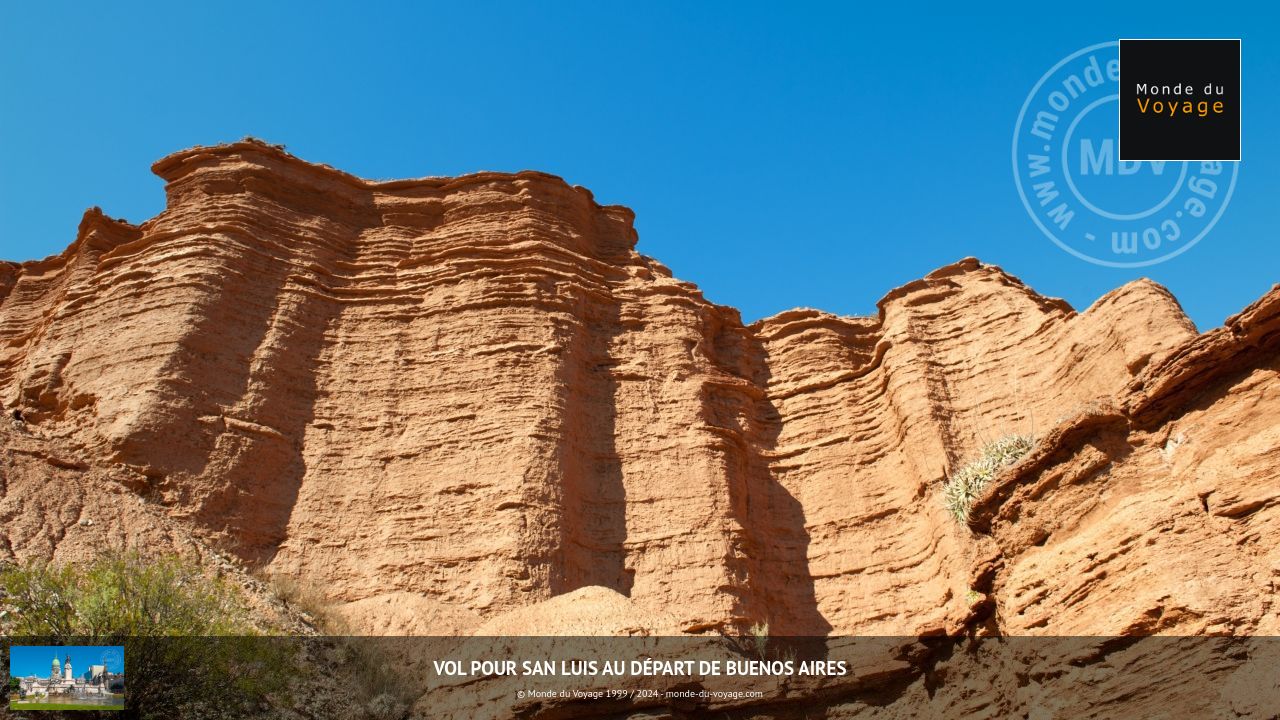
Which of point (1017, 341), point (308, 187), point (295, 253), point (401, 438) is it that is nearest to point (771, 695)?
point (401, 438)

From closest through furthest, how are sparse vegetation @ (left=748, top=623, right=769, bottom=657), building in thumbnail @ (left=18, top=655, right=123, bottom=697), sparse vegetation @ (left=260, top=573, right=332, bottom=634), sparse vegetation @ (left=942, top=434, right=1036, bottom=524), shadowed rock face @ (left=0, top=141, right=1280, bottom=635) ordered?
building in thumbnail @ (left=18, top=655, right=123, bottom=697)
sparse vegetation @ (left=748, top=623, right=769, bottom=657)
sparse vegetation @ (left=942, top=434, right=1036, bottom=524)
sparse vegetation @ (left=260, top=573, right=332, bottom=634)
shadowed rock face @ (left=0, top=141, right=1280, bottom=635)

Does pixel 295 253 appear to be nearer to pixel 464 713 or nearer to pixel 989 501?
pixel 464 713

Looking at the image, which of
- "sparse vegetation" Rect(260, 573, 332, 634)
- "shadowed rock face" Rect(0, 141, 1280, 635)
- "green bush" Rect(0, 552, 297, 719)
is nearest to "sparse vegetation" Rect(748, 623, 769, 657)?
"shadowed rock face" Rect(0, 141, 1280, 635)

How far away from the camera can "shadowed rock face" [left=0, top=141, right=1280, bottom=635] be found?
19.8 m

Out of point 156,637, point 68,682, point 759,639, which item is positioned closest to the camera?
point 68,682

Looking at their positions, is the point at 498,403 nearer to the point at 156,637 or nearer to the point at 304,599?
the point at 304,599

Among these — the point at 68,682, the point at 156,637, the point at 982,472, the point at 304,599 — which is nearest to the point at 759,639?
the point at 982,472

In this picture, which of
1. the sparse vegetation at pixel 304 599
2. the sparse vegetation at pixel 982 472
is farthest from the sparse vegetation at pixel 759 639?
the sparse vegetation at pixel 304 599

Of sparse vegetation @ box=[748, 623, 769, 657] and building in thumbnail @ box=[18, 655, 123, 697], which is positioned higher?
building in thumbnail @ box=[18, 655, 123, 697]

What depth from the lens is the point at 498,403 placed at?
22781 mm

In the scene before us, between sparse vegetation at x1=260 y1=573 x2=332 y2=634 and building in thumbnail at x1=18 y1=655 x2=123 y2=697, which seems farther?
sparse vegetation at x1=260 y1=573 x2=332 y2=634

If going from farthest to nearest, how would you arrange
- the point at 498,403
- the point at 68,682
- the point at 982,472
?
the point at 498,403 → the point at 982,472 → the point at 68,682

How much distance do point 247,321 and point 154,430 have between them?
4.06 m

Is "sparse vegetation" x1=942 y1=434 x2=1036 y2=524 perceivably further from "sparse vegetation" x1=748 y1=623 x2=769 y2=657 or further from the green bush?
the green bush
